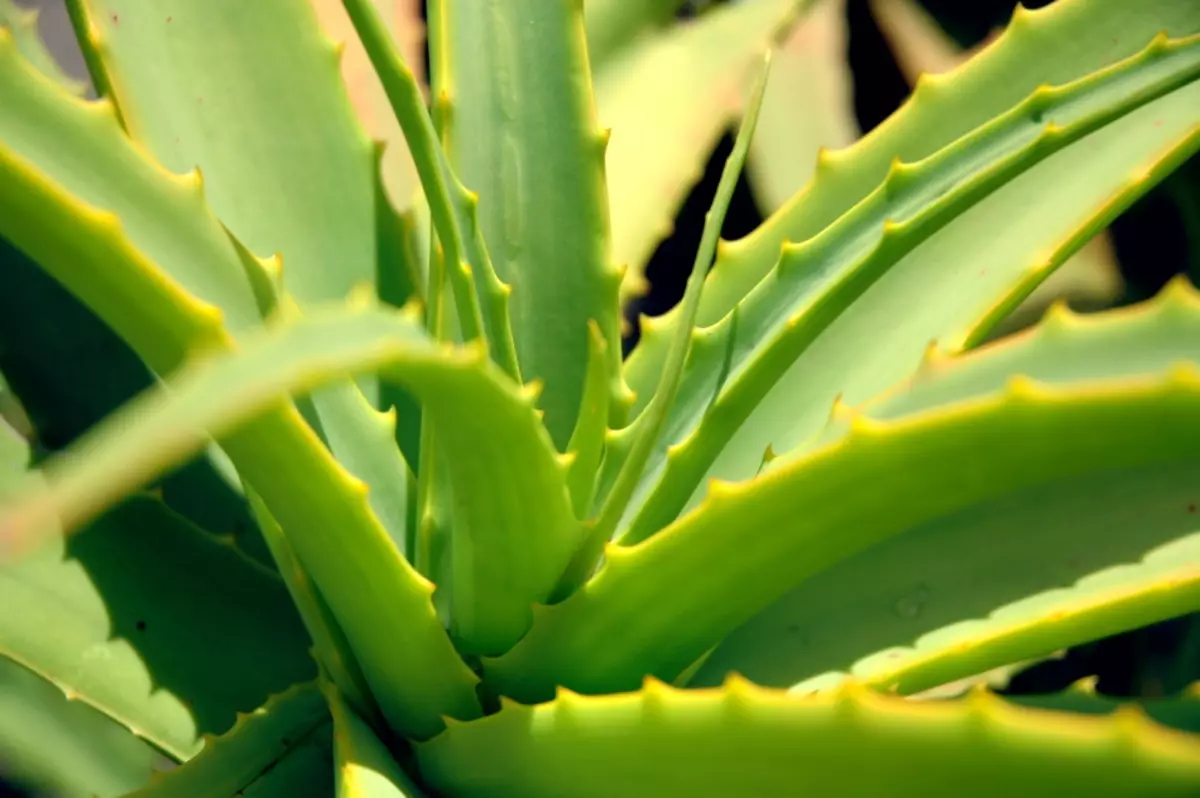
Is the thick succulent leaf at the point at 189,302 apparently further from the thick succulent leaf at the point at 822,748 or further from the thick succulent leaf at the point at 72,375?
the thick succulent leaf at the point at 72,375

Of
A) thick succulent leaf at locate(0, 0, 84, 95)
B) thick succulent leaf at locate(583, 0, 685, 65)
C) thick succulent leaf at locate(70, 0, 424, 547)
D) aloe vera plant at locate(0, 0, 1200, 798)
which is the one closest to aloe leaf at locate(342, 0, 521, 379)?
aloe vera plant at locate(0, 0, 1200, 798)

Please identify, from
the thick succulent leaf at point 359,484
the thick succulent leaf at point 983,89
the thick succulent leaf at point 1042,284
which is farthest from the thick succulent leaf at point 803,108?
the thick succulent leaf at point 359,484

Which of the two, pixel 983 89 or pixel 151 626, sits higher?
pixel 983 89

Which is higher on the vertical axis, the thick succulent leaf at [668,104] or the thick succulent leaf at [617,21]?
the thick succulent leaf at [617,21]

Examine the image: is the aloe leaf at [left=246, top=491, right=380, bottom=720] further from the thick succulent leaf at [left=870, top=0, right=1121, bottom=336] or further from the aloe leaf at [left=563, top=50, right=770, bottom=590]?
the thick succulent leaf at [left=870, top=0, right=1121, bottom=336]

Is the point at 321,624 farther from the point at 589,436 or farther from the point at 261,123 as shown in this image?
the point at 261,123

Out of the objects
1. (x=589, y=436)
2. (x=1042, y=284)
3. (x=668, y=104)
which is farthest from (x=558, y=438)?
(x=1042, y=284)

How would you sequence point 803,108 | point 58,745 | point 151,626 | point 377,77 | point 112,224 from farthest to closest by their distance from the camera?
point 803,108, point 377,77, point 58,745, point 151,626, point 112,224
